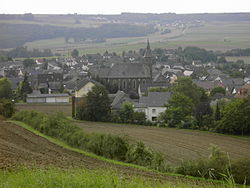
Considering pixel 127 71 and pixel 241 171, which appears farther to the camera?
pixel 127 71

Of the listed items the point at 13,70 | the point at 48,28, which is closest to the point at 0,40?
the point at 13,70

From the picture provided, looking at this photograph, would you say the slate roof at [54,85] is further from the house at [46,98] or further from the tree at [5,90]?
the tree at [5,90]

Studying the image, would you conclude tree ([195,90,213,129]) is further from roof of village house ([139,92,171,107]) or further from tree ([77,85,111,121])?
tree ([77,85,111,121])

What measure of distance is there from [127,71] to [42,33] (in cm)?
11613

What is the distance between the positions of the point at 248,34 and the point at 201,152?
507 feet

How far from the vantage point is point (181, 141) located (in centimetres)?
2852

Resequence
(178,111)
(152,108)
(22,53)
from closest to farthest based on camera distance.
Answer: (178,111), (152,108), (22,53)

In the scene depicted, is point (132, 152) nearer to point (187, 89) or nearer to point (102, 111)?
point (102, 111)

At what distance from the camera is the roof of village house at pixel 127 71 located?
63.2 m

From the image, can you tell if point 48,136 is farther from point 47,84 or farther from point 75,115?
point 47,84

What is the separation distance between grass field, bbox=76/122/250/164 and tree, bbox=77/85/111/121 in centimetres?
271

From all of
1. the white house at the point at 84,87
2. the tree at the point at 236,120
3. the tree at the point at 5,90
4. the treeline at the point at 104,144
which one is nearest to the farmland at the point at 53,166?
the treeline at the point at 104,144

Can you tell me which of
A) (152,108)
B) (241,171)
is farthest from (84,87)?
(241,171)

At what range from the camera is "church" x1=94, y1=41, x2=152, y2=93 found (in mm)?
62812
